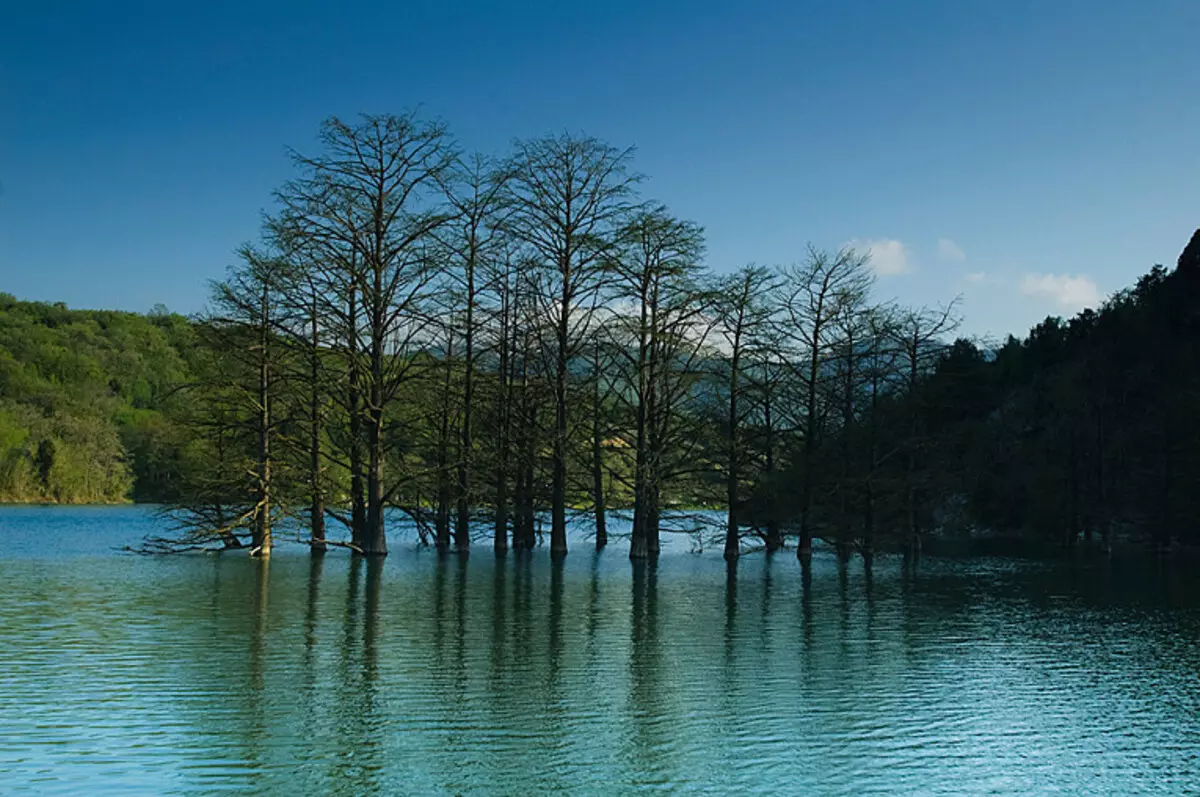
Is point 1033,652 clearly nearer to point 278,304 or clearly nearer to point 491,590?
point 491,590

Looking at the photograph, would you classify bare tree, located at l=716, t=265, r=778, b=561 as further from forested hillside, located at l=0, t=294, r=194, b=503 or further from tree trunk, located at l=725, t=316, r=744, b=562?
forested hillside, located at l=0, t=294, r=194, b=503

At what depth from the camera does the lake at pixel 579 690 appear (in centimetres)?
1044

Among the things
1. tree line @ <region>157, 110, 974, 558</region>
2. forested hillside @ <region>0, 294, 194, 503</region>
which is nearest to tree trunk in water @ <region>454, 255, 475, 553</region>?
tree line @ <region>157, 110, 974, 558</region>

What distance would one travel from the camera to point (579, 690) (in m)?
14.4

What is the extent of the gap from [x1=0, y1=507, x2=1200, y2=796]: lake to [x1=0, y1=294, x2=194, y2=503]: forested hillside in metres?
74.2

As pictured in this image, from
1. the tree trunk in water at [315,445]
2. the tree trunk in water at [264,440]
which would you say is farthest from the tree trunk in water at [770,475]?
the tree trunk in water at [264,440]

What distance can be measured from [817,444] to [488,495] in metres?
12.6

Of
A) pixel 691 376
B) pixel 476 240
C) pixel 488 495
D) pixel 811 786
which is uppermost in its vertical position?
pixel 476 240

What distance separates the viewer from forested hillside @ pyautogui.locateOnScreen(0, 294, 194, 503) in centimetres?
10619

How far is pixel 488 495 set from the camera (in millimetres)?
40531

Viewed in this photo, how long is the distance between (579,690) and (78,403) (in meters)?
115

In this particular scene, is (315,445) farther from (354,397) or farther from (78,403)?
(78,403)

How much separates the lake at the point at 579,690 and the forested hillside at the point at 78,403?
74209 millimetres

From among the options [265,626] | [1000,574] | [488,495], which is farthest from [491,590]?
[1000,574]
